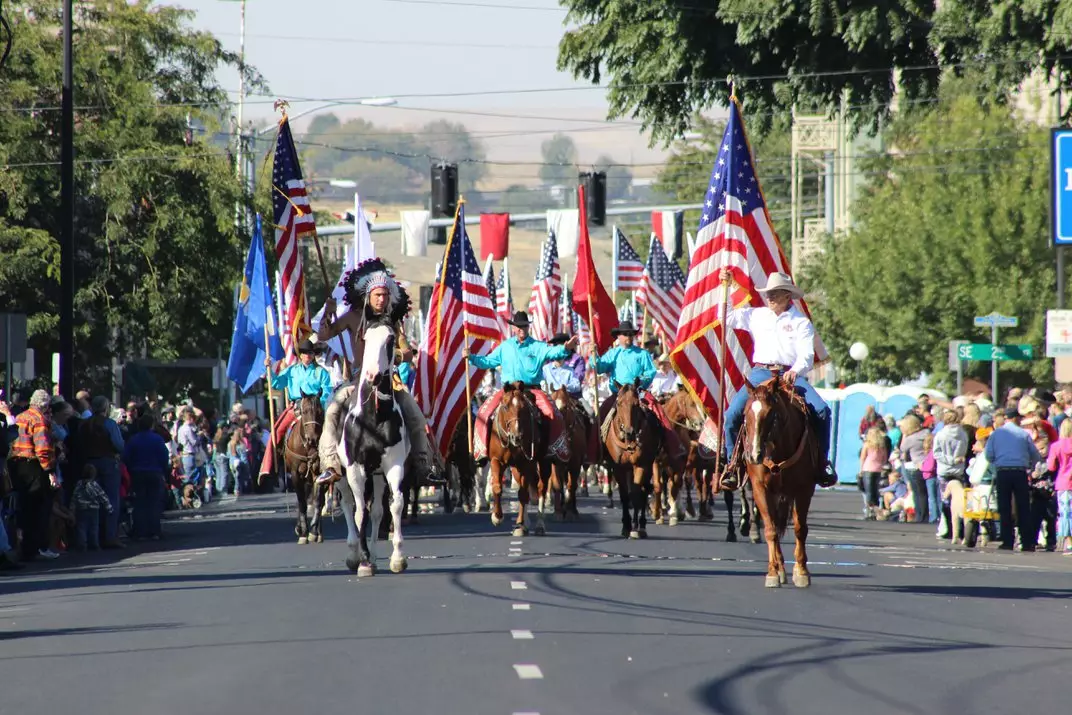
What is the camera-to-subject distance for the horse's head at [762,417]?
15.7 metres

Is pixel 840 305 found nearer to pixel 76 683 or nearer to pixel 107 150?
pixel 107 150

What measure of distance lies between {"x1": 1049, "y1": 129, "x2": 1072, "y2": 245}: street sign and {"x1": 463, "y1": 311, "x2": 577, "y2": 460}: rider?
A: 5985 mm

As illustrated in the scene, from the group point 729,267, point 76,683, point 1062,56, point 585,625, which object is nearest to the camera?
point 76,683

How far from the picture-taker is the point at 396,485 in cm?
1747

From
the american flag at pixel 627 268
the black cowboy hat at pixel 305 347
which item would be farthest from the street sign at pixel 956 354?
the black cowboy hat at pixel 305 347

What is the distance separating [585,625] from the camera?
512 inches

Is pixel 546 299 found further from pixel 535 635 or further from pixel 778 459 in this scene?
pixel 535 635

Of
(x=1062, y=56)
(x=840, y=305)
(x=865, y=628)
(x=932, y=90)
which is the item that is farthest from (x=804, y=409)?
(x=840, y=305)

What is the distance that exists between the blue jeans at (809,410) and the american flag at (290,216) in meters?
6.13

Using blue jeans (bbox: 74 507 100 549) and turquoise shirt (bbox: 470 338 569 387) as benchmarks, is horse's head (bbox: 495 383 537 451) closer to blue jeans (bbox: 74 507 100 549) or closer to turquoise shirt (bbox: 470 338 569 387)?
turquoise shirt (bbox: 470 338 569 387)

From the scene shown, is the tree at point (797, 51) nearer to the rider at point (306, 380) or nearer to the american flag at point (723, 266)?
the american flag at point (723, 266)

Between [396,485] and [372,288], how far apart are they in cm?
181

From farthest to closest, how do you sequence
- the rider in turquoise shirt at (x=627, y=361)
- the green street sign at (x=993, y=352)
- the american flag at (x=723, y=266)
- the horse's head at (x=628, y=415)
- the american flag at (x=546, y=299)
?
the american flag at (x=546, y=299), the green street sign at (x=993, y=352), the rider in turquoise shirt at (x=627, y=361), the horse's head at (x=628, y=415), the american flag at (x=723, y=266)

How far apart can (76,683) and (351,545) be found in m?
6.75
